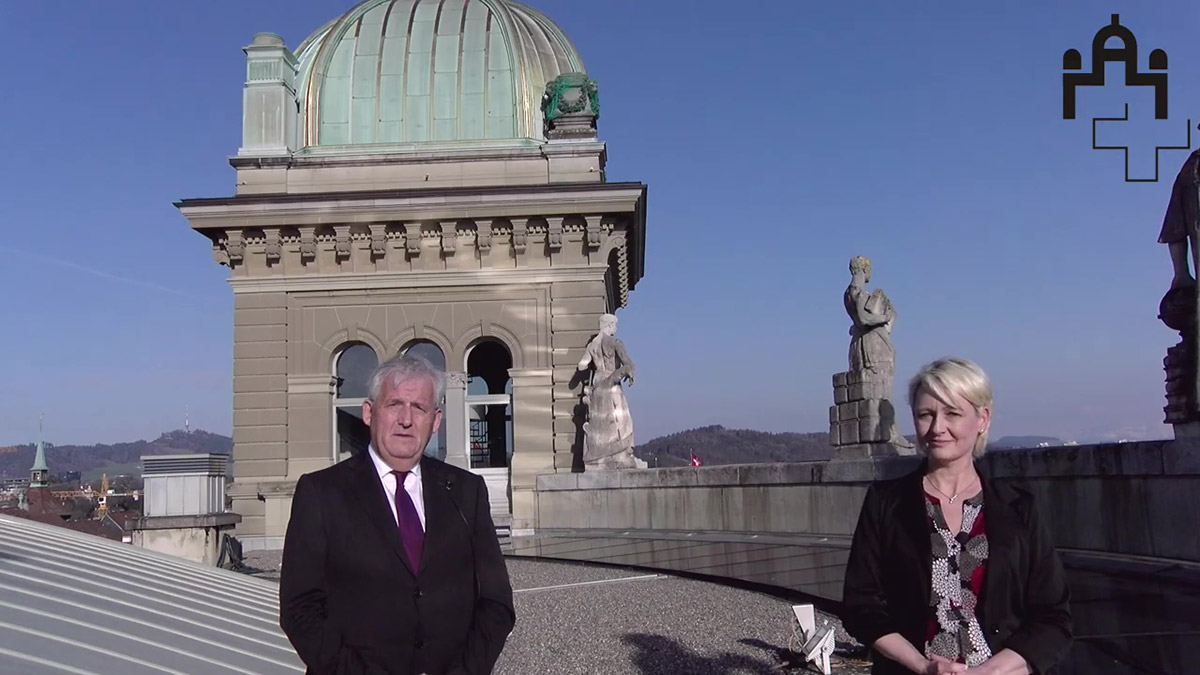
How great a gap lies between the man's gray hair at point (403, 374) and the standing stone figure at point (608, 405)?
51.4 feet

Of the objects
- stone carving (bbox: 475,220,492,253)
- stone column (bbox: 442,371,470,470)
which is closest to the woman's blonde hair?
stone column (bbox: 442,371,470,470)

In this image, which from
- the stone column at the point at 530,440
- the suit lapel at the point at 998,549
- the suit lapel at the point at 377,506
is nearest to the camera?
the suit lapel at the point at 998,549

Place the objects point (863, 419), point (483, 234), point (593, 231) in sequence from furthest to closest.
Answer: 1. point (483, 234)
2. point (593, 231)
3. point (863, 419)

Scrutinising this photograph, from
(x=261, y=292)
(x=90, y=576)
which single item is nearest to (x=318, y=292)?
(x=261, y=292)

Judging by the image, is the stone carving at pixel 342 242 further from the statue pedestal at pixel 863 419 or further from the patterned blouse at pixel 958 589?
the patterned blouse at pixel 958 589

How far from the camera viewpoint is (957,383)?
353 cm

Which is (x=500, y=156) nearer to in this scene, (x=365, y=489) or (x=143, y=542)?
(x=143, y=542)

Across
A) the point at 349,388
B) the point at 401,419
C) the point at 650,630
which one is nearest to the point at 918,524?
the point at 401,419

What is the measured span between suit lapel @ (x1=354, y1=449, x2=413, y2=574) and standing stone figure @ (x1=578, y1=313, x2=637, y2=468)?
15783 mm

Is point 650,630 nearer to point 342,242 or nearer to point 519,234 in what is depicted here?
point 519,234

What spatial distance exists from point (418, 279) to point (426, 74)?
5.01 metres

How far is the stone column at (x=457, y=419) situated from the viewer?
22.3 meters

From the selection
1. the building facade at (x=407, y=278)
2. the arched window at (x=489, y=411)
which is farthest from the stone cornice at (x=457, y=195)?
the arched window at (x=489, y=411)

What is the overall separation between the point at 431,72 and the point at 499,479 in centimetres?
848
